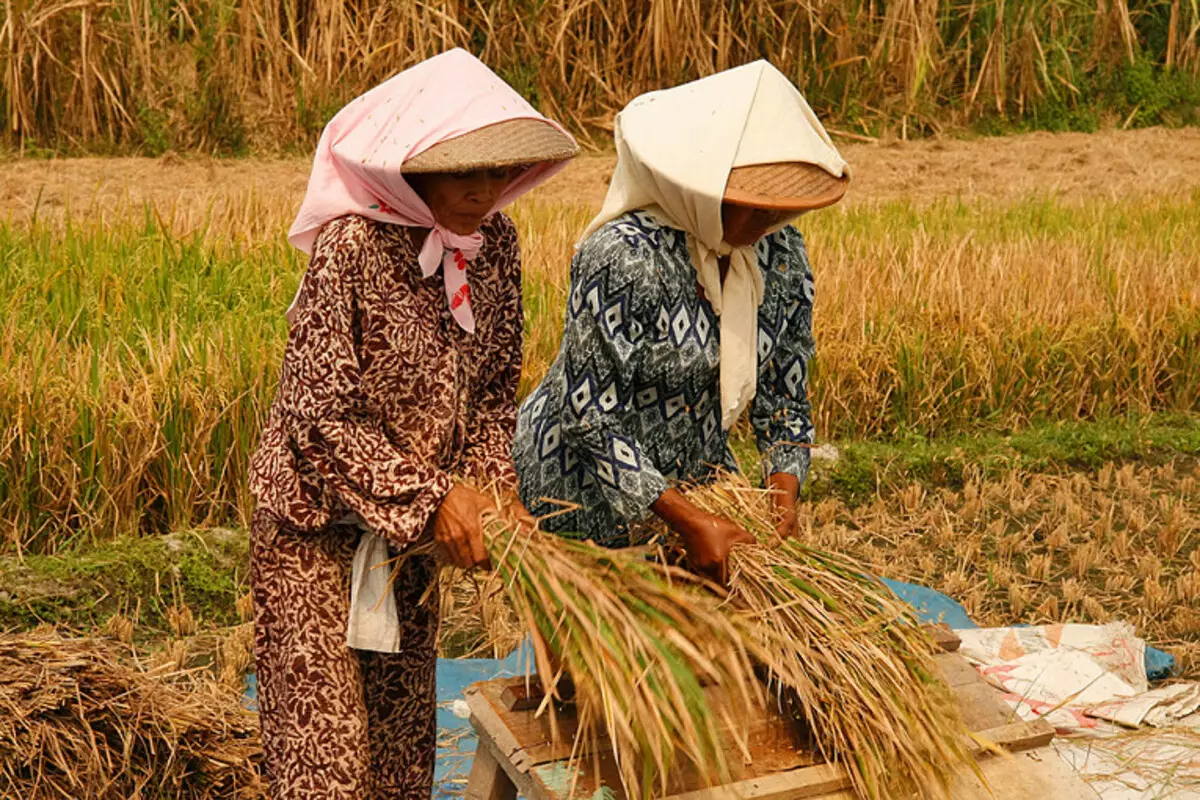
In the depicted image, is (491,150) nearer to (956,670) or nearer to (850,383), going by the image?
(956,670)

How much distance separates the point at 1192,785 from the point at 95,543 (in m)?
2.73

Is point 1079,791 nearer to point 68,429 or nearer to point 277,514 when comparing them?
point 277,514

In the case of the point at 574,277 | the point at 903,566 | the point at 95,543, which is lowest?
the point at 903,566

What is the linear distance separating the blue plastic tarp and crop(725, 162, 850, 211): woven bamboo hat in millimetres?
1010

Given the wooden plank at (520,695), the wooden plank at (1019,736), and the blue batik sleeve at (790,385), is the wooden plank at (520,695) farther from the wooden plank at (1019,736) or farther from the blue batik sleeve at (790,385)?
the wooden plank at (1019,736)

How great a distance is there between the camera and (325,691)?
2.38 metres

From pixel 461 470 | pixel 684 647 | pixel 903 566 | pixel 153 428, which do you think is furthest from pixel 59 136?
pixel 684 647

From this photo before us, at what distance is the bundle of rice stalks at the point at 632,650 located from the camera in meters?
2.02

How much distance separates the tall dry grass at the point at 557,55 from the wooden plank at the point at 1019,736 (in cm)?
709

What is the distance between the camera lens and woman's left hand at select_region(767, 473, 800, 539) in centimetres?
250

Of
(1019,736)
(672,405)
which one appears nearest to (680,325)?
(672,405)

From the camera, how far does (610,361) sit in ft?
7.84

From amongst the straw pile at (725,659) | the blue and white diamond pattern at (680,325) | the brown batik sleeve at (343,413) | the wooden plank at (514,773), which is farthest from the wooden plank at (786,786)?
the blue and white diamond pattern at (680,325)

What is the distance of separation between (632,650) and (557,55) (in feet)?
26.1
